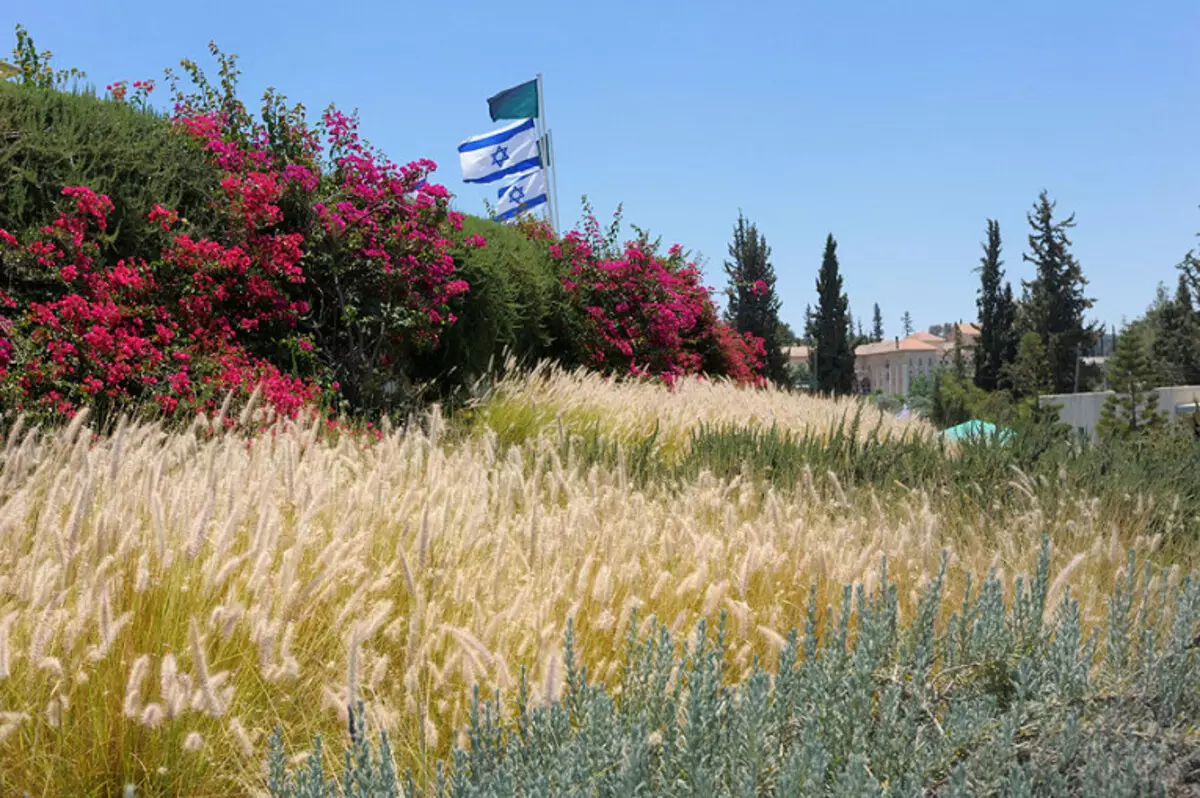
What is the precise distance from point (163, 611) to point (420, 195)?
7.13m

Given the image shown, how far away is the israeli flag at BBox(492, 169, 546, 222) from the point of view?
18.2 m

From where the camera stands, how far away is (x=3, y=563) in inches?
115

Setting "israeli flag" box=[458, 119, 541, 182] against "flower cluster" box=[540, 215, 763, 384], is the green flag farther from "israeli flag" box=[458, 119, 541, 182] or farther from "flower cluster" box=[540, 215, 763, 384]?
"flower cluster" box=[540, 215, 763, 384]

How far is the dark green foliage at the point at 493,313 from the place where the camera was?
31.9 feet

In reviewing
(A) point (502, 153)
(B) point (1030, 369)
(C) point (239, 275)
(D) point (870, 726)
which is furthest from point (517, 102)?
(B) point (1030, 369)

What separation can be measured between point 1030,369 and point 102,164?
3503cm

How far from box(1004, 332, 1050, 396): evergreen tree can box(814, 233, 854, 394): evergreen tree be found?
618cm

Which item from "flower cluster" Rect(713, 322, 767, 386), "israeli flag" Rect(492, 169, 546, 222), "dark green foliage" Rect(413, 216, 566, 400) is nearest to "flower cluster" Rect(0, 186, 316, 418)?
"dark green foliage" Rect(413, 216, 566, 400)

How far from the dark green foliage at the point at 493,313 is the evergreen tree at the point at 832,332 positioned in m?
26.3

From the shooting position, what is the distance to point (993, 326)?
41.9 meters

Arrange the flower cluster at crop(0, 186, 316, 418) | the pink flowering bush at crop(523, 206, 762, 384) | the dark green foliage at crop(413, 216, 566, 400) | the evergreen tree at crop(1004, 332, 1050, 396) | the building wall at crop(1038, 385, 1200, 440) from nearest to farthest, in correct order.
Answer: the flower cluster at crop(0, 186, 316, 418), the dark green foliage at crop(413, 216, 566, 400), the pink flowering bush at crop(523, 206, 762, 384), the building wall at crop(1038, 385, 1200, 440), the evergreen tree at crop(1004, 332, 1050, 396)

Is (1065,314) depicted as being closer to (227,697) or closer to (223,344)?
(223,344)

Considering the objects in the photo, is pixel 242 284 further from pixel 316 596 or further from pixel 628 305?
pixel 628 305

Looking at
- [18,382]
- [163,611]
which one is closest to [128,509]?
[163,611]
